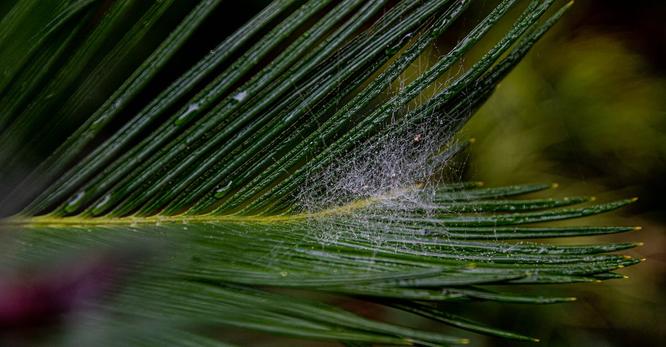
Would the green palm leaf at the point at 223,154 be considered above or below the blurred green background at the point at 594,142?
below

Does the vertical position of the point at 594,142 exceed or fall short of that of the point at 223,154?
it exceeds it

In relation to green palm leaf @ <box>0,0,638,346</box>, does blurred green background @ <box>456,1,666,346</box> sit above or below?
above

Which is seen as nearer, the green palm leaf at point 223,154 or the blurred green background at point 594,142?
the green palm leaf at point 223,154

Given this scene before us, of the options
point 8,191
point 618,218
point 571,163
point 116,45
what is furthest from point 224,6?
point 618,218

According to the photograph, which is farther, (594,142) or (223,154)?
(594,142)
